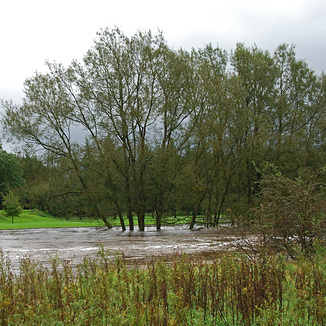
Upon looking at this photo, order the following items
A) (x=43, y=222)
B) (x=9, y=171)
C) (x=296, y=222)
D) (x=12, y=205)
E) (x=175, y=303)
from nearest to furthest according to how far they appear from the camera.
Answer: (x=175, y=303)
(x=296, y=222)
(x=12, y=205)
(x=43, y=222)
(x=9, y=171)

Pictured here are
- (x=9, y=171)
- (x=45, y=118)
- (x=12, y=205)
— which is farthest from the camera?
(x=9, y=171)

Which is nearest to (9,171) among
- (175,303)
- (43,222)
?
(43,222)

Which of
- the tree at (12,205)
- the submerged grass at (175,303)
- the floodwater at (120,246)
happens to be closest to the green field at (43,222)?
the floodwater at (120,246)

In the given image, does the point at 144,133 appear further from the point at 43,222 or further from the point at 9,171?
the point at 9,171

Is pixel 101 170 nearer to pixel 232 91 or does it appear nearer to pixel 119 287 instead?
pixel 232 91

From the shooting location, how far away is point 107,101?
108ft

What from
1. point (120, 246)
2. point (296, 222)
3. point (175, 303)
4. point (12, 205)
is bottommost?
point (120, 246)

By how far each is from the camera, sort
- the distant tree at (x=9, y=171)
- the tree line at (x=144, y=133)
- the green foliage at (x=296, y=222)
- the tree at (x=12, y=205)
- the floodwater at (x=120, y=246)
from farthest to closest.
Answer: the distant tree at (x=9, y=171) < the tree at (x=12, y=205) < the tree line at (x=144, y=133) < the floodwater at (x=120, y=246) < the green foliage at (x=296, y=222)

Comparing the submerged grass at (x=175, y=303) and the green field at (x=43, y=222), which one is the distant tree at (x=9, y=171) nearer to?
the green field at (x=43, y=222)

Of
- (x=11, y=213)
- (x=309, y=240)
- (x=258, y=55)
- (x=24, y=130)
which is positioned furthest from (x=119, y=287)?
(x=11, y=213)

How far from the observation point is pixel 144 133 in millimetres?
34188

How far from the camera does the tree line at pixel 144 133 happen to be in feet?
109

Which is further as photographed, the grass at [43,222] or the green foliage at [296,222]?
the grass at [43,222]

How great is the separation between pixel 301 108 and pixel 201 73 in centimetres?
1316
